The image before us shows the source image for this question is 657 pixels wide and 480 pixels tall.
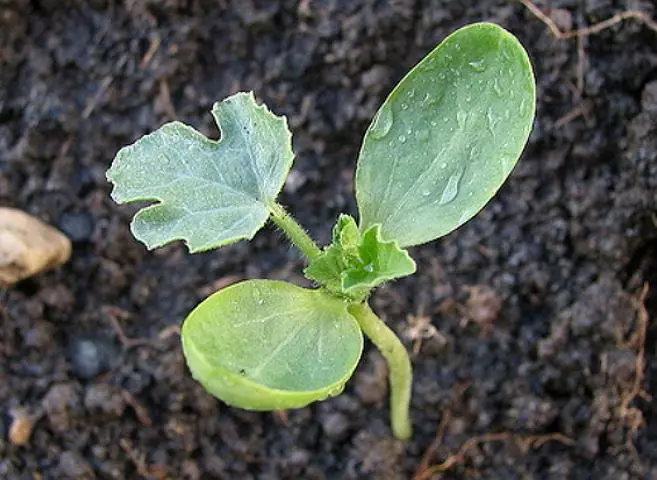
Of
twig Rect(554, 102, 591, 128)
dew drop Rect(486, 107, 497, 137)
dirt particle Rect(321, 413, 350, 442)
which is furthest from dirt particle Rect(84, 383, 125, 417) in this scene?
twig Rect(554, 102, 591, 128)

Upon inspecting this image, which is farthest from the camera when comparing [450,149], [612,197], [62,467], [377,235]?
[612,197]

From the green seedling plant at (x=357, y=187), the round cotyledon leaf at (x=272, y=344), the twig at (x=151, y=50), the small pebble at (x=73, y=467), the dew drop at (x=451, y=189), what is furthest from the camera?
the twig at (x=151, y=50)

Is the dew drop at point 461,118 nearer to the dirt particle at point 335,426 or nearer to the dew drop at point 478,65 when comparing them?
the dew drop at point 478,65

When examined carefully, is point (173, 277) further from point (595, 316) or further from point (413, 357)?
point (595, 316)

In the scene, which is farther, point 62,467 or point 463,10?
point 463,10

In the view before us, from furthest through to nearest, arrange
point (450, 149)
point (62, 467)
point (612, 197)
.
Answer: point (612, 197), point (62, 467), point (450, 149)

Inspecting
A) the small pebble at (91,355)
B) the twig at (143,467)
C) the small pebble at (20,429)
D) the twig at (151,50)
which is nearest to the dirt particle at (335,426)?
the twig at (143,467)

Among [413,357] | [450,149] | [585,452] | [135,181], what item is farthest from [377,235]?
[585,452]
